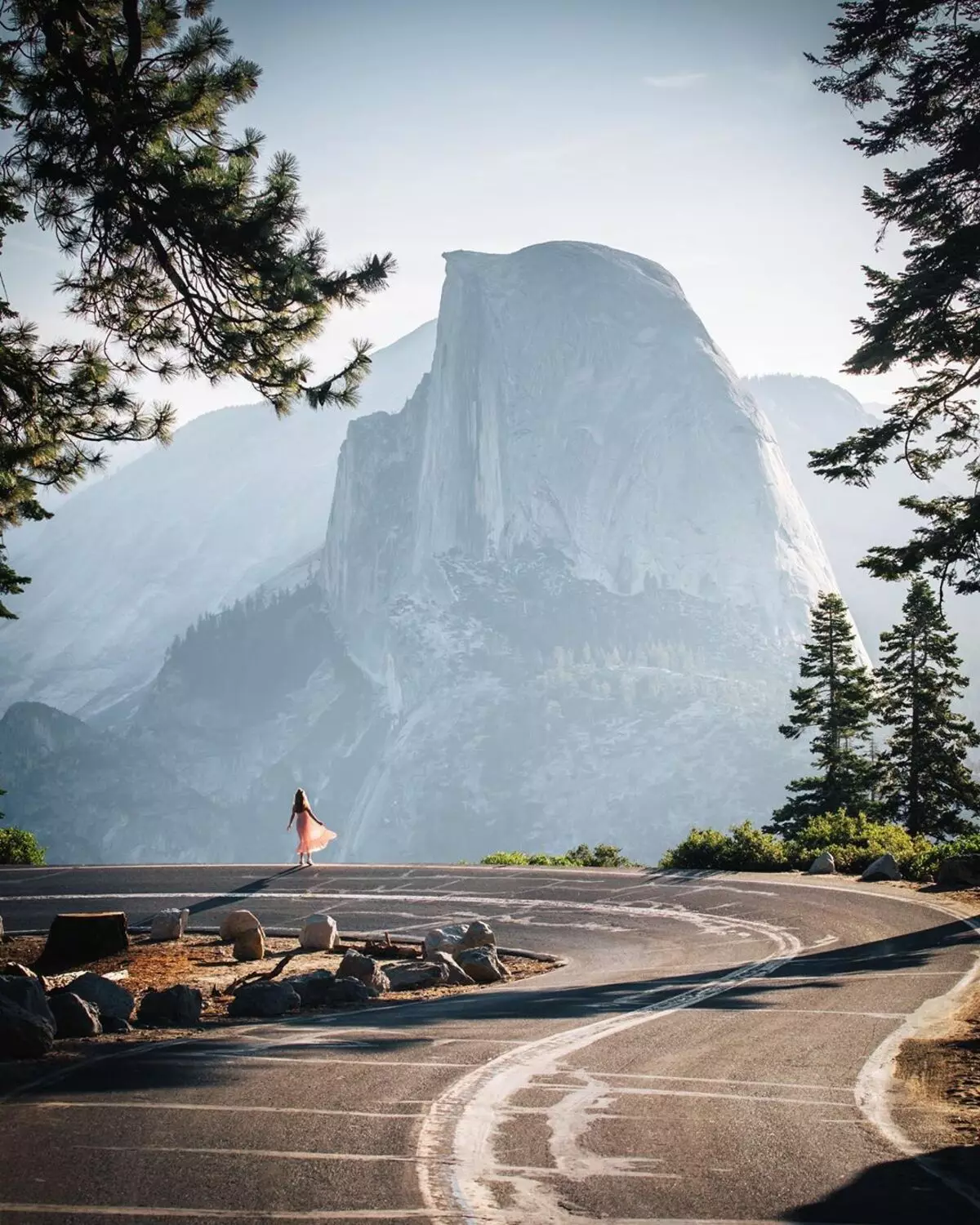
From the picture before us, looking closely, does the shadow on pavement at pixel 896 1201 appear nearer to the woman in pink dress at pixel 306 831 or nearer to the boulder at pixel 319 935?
the boulder at pixel 319 935

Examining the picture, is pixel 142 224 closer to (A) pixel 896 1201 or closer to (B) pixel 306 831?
(A) pixel 896 1201

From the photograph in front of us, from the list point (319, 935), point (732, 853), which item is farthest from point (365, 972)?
point (732, 853)

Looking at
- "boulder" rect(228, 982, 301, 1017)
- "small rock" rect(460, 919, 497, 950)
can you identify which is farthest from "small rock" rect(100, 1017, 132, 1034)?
"small rock" rect(460, 919, 497, 950)

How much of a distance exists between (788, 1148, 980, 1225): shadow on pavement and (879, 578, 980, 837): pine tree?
111ft

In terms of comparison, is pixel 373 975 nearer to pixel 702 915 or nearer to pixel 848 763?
pixel 702 915

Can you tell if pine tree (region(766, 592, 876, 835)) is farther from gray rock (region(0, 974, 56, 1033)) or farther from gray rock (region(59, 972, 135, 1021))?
gray rock (region(0, 974, 56, 1033))

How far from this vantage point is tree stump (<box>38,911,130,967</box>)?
44.2 feet

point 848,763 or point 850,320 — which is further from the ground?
point 850,320

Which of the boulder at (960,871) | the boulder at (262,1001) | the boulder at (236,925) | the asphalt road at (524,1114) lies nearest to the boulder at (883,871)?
the boulder at (960,871)

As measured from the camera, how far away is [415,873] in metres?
23.8

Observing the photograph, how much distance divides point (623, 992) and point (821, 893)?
9519 mm

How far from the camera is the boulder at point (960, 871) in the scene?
1905 centimetres

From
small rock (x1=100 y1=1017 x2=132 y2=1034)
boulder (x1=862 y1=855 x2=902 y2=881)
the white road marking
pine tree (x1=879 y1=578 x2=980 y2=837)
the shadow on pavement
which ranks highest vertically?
pine tree (x1=879 y1=578 x2=980 y2=837)

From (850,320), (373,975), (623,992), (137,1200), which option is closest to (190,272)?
(373,975)
